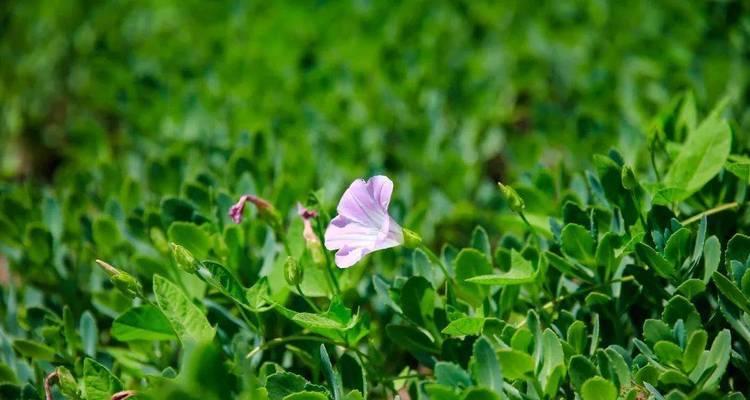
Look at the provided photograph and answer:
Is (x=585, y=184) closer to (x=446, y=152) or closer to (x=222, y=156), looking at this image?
(x=446, y=152)

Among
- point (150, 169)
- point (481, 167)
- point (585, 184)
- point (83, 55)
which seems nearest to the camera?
point (585, 184)

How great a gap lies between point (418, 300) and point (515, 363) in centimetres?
24

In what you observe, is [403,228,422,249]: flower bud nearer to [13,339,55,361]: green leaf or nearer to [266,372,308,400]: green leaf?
[266,372,308,400]: green leaf

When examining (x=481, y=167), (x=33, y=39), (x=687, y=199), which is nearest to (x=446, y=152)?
(x=481, y=167)

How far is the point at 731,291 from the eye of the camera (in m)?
1.42

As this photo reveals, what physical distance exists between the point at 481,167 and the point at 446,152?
20cm

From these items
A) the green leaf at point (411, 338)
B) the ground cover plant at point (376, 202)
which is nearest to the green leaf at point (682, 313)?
the ground cover plant at point (376, 202)

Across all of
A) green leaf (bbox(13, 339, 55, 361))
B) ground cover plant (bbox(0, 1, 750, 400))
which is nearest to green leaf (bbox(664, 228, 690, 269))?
ground cover plant (bbox(0, 1, 750, 400))

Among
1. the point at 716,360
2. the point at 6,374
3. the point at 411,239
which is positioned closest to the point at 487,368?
the point at 411,239

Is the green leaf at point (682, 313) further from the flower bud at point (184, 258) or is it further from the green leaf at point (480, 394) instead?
the flower bud at point (184, 258)

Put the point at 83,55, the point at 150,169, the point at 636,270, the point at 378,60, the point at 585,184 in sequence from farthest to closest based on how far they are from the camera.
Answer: the point at 83,55 → the point at 378,60 → the point at 150,169 → the point at 585,184 → the point at 636,270

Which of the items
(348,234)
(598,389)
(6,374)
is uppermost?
(348,234)

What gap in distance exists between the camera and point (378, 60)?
2.88 metres

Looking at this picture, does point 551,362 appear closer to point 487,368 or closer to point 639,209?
point 487,368
